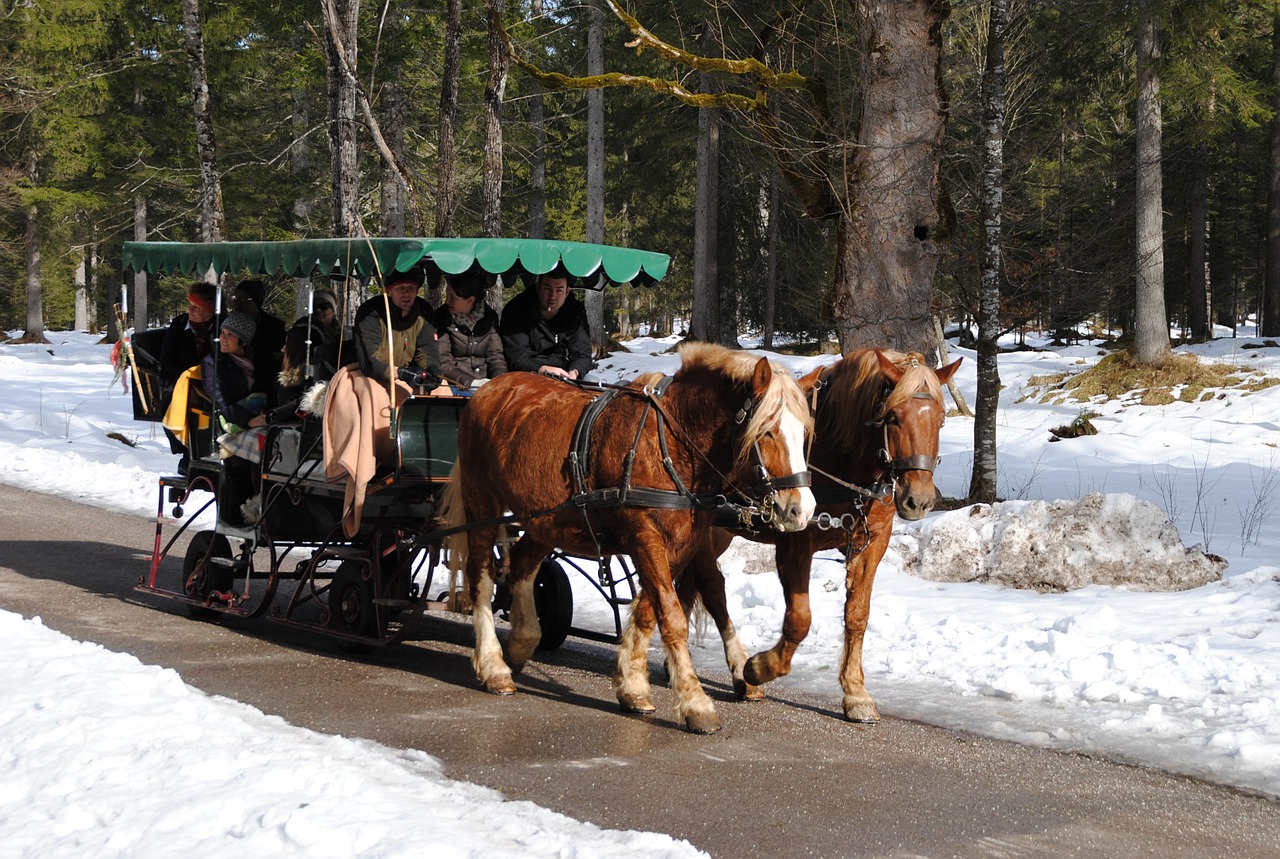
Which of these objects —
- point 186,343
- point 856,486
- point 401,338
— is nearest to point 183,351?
point 186,343

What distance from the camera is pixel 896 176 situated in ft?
36.6

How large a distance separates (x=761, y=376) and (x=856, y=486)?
1.03m

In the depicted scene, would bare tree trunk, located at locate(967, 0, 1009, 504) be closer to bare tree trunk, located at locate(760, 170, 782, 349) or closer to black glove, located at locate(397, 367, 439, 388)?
black glove, located at locate(397, 367, 439, 388)

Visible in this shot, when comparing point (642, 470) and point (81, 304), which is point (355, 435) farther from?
point (81, 304)

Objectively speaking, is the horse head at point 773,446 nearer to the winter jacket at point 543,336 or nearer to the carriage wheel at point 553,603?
the carriage wheel at point 553,603

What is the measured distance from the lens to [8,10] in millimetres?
41250

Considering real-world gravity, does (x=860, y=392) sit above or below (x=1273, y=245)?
below

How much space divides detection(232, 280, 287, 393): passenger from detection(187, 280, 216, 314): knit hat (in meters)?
0.19

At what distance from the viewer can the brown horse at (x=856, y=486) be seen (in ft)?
21.9

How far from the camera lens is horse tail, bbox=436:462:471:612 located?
8141mm

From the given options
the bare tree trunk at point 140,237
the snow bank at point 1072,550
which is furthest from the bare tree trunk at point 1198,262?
the bare tree trunk at point 140,237

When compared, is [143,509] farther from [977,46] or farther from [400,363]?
[977,46]

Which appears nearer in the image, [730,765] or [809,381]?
[730,765]

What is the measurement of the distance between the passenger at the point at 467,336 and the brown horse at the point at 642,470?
1098 mm
